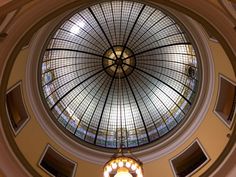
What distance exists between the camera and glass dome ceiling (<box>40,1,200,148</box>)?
593 inches

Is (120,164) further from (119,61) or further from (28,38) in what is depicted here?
(119,61)

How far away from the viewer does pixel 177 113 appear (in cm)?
1597

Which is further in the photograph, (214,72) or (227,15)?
(214,72)

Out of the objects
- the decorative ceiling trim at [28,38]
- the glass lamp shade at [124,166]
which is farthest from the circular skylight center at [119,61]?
the glass lamp shade at [124,166]

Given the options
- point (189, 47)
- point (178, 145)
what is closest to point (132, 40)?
point (189, 47)

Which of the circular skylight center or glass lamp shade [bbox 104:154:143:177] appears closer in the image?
glass lamp shade [bbox 104:154:143:177]

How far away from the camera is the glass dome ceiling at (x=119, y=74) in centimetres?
1507

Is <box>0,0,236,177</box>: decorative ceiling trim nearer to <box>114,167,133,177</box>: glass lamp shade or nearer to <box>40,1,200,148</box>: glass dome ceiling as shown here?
<box>40,1,200,148</box>: glass dome ceiling

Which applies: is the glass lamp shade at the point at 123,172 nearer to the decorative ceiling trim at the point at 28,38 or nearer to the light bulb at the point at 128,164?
the light bulb at the point at 128,164

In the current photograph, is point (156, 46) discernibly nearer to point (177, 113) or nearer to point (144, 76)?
point (144, 76)

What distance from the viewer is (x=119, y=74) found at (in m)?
17.4

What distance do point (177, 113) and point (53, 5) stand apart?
8.91 meters

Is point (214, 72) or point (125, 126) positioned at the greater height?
point (125, 126)

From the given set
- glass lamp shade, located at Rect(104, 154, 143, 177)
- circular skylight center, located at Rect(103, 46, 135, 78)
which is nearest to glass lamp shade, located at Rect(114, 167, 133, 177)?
glass lamp shade, located at Rect(104, 154, 143, 177)
